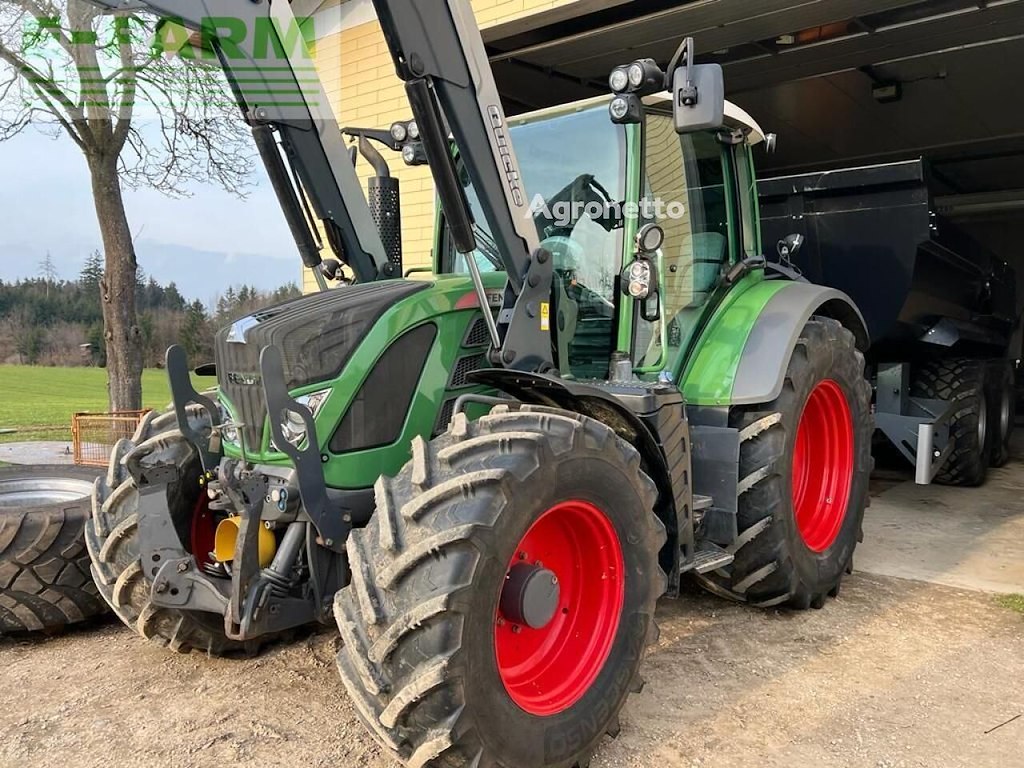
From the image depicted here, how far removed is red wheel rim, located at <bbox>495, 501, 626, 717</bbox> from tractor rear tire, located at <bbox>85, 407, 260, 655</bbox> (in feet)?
4.23

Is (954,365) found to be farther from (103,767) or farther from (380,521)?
(103,767)

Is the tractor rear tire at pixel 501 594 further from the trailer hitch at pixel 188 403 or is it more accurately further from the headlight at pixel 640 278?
the trailer hitch at pixel 188 403

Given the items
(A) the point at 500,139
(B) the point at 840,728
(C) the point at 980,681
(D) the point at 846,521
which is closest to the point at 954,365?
(D) the point at 846,521

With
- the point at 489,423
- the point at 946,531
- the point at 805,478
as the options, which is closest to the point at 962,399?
the point at 946,531

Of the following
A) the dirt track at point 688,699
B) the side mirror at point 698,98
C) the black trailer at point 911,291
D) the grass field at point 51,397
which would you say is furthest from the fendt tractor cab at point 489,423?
the grass field at point 51,397

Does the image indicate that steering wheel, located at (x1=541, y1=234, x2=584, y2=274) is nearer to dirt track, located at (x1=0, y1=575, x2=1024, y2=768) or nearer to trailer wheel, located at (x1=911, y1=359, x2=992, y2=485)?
dirt track, located at (x1=0, y1=575, x2=1024, y2=768)

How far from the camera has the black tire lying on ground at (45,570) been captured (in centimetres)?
364

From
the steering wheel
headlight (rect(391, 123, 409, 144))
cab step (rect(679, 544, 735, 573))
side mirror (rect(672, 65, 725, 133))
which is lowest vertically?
cab step (rect(679, 544, 735, 573))

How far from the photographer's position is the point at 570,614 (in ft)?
9.49

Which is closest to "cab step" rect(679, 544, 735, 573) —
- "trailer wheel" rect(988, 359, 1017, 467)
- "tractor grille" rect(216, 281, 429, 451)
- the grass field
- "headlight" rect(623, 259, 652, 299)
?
"headlight" rect(623, 259, 652, 299)

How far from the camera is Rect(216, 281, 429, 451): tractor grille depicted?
2895mm

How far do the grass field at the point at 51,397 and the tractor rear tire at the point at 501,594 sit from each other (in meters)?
5.77

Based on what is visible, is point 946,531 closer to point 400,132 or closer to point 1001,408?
point 1001,408

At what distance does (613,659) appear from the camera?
277 centimetres
